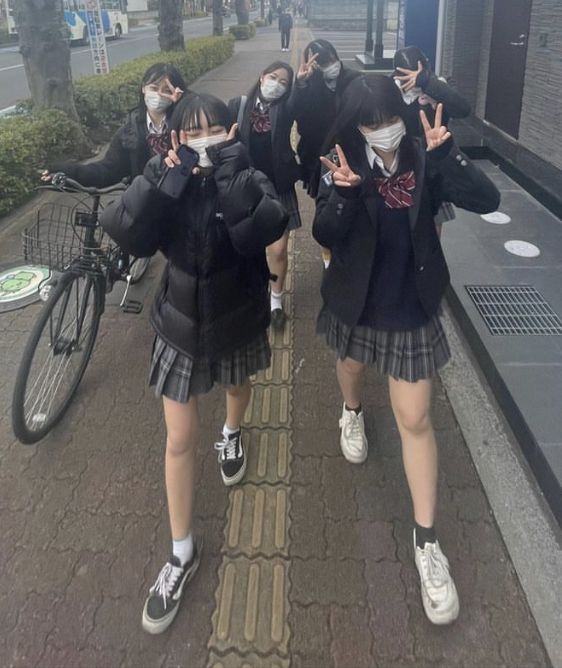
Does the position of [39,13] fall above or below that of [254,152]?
above

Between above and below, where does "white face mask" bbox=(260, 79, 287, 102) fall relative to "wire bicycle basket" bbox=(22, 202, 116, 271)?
above

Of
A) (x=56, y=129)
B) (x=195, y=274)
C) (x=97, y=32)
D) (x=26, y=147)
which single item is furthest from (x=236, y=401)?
(x=97, y=32)

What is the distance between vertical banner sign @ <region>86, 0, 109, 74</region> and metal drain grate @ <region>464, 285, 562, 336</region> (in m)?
9.78

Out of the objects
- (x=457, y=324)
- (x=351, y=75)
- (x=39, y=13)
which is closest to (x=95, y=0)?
(x=39, y=13)

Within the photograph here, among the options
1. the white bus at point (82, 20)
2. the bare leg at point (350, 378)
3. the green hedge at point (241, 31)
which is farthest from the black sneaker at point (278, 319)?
the green hedge at point (241, 31)

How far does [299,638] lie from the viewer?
216 cm

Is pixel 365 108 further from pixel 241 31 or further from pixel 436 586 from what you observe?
pixel 241 31

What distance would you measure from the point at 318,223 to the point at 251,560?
139 centimetres

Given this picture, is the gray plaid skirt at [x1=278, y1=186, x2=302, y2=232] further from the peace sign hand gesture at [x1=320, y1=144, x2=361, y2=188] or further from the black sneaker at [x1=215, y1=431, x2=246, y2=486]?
the peace sign hand gesture at [x1=320, y1=144, x2=361, y2=188]

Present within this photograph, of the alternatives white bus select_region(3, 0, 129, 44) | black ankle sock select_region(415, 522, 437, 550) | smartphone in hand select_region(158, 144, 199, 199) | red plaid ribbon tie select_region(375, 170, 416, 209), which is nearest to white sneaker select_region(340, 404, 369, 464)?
black ankle sock select_region(415, 522, 437, 550)

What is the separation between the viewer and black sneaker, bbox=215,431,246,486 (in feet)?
9.37

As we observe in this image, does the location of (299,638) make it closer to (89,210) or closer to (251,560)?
(251,560)

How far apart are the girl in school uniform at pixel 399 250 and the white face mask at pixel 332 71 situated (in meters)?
1.77

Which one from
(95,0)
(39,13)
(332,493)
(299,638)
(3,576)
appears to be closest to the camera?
(299,638)
